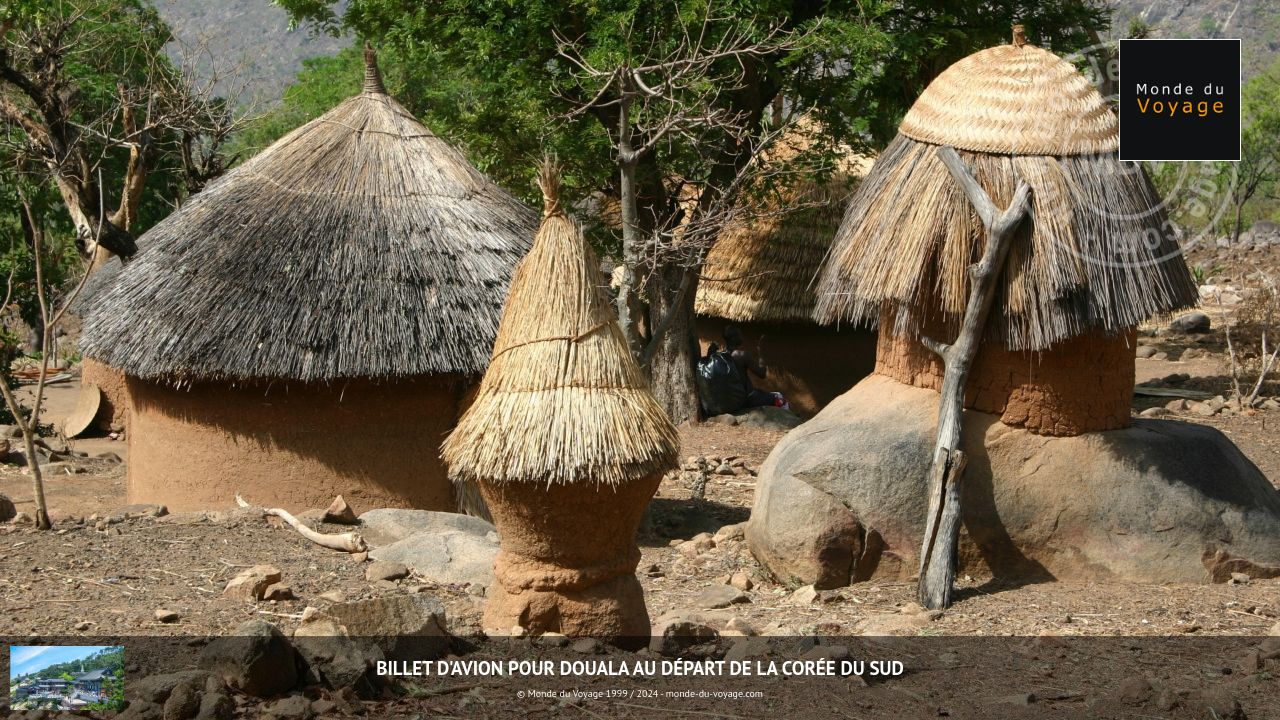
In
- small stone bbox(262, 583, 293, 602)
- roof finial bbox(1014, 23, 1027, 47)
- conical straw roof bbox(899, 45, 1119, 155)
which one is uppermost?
roof finial bbox(1014, 23, 1027, 47)

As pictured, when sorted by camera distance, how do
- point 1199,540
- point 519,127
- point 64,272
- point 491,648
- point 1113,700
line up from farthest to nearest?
point 64,272, point 519,127, point 1199,540, point 491,648, point 1113,700

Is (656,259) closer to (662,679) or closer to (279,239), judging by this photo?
(279,239)

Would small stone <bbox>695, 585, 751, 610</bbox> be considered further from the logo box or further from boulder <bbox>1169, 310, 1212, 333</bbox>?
boulder <bbox>1169, 310, 1212, 333</bbox>

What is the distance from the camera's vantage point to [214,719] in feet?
13.7

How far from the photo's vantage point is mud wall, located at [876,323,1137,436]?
283 inches

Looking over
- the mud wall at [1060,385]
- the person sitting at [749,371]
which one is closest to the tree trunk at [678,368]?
the person sitting at [749,371]

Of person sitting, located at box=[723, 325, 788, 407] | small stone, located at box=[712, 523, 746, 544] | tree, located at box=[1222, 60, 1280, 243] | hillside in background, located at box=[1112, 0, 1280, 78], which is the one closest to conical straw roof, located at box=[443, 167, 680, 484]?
small stone, located at box=[712, 523, 746, 544]

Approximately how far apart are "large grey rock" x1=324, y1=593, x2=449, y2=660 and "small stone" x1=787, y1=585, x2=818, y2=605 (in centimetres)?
261

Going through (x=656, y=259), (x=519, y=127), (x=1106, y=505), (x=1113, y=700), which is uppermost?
(x=519, y=127)

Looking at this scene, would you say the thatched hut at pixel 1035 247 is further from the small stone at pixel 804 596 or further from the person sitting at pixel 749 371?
the person sitting at pixel 749 371

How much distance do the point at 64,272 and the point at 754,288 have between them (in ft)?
44.4

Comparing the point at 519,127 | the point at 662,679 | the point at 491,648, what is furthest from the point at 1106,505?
the point at 519,127

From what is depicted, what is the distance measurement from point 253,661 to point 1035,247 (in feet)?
15.1

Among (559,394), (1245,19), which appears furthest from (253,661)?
(1245,19)
